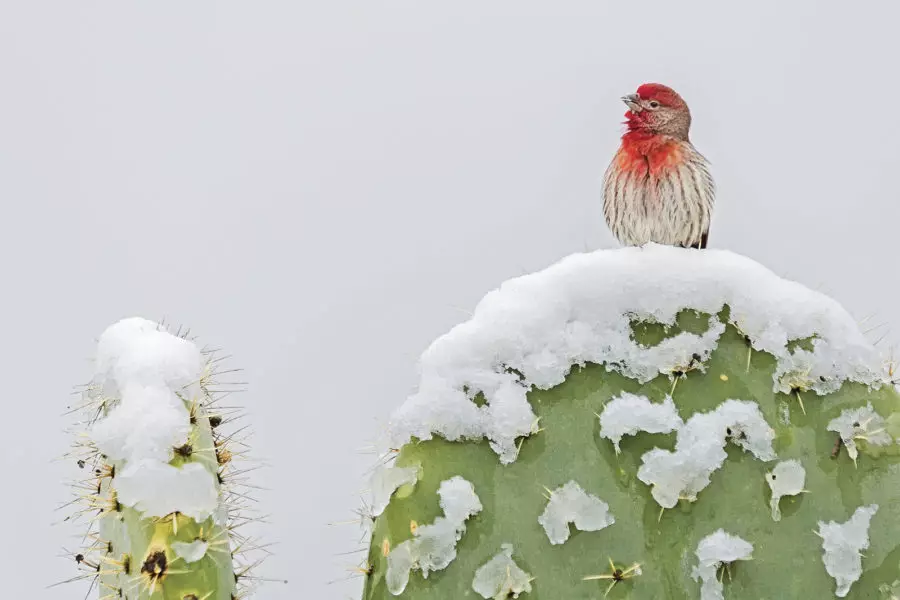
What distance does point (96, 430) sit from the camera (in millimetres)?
1254

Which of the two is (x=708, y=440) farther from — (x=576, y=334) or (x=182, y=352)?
(x=182, y=352)

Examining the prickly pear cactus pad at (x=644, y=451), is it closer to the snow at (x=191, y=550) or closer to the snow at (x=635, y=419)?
the snow at (x=635, y=419)

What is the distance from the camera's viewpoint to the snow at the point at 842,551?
130cm

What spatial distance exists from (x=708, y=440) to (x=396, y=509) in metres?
0.42

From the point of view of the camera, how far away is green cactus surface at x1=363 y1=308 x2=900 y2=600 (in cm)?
129

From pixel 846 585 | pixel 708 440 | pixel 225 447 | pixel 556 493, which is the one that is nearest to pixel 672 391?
pixel 708 440

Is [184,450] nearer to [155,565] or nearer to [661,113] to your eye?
[155,565]

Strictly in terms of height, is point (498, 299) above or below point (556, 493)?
above

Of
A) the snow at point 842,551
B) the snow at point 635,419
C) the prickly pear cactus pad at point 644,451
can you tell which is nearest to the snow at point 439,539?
the prickly pear cactus pad at point 644,451

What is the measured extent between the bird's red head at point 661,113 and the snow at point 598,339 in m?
1.05

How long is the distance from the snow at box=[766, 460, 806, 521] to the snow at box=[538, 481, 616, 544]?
22 centimetres

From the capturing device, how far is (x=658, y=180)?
2.28m

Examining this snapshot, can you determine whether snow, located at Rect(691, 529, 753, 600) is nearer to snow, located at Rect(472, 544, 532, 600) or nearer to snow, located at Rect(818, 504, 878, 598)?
snow, located at Rect(818, 504, 878, 598)

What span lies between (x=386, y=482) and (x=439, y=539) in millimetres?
101
